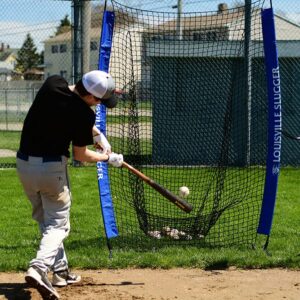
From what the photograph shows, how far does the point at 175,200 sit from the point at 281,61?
928 centimetres

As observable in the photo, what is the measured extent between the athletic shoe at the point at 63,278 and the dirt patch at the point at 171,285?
57 millimetres

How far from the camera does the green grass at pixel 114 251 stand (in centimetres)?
627

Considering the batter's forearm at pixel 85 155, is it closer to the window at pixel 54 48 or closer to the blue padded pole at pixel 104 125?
the blue padded pole at pixel 104 125

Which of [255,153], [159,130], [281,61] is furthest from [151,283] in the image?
[281,61]

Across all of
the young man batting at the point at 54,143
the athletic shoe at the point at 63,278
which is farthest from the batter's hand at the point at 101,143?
the athletic shoe at the point at 63,278

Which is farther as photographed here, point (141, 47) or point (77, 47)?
point (77, 47)

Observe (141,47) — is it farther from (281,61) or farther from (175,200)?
(281,61)

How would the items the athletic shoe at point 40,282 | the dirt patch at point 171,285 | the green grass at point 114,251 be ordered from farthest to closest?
1. the green grass at point 114,251
2. the dirt patch at point 171,285
3. the athletic shoe at point 40,282

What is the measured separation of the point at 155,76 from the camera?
36.3 feet

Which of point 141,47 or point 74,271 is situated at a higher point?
point 141,47

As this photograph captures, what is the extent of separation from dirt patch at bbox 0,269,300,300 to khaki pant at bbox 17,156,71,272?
0.43 m

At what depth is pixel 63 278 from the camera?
5617 mm

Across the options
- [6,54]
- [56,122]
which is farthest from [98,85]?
[6,54]

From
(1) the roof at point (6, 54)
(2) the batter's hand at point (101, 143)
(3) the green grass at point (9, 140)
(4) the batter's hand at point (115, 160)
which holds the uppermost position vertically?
(1) the roof at point (6, 54)
